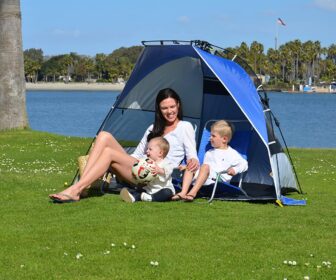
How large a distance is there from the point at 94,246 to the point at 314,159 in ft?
32.8

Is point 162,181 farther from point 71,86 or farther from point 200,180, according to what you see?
point 71,86

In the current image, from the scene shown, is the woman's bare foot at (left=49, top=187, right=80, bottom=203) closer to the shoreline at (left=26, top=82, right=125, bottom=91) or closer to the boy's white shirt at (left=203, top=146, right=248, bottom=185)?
the boy's white shirt at (left=203, top=146, right=248, bottom=185)

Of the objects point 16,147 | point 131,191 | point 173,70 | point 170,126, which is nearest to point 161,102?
point 170,126

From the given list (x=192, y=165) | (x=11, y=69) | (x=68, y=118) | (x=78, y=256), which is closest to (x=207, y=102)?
(x=192, y=165)

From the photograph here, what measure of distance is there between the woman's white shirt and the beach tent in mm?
734

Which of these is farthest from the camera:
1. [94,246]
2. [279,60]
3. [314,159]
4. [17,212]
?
[279,60]

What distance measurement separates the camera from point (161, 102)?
9.12 m

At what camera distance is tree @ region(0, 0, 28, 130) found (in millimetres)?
19906

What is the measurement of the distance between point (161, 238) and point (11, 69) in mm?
14412

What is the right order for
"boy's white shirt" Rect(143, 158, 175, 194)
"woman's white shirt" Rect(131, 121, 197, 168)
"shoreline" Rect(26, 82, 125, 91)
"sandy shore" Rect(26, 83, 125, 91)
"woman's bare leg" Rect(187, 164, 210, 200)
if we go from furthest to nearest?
1. "shoreline" Rect(26, 82, 125, 91)
2. "sandy shore" Rect(26, 83, 125, 91)
3. "woman's white shirt" Rect(131, 121, 197, 168)
4. "woman's bare leg" Rect(187, 164, 210, 200)
5. "boy's white shirt" Rect(143, 158, 175, 194)

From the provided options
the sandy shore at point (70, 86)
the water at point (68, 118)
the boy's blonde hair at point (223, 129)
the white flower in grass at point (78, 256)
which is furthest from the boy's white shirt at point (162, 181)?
the sandy shore at point (70, 86)

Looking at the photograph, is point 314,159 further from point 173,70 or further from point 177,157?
point 177,157

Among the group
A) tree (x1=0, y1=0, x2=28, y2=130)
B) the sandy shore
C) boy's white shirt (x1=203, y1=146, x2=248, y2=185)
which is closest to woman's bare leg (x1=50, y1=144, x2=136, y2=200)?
boy's white shirt (x1=203, y1=146, x2=248, y2=185)

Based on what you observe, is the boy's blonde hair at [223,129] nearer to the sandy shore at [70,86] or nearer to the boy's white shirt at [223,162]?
the boy's white shirt at [223,162]
